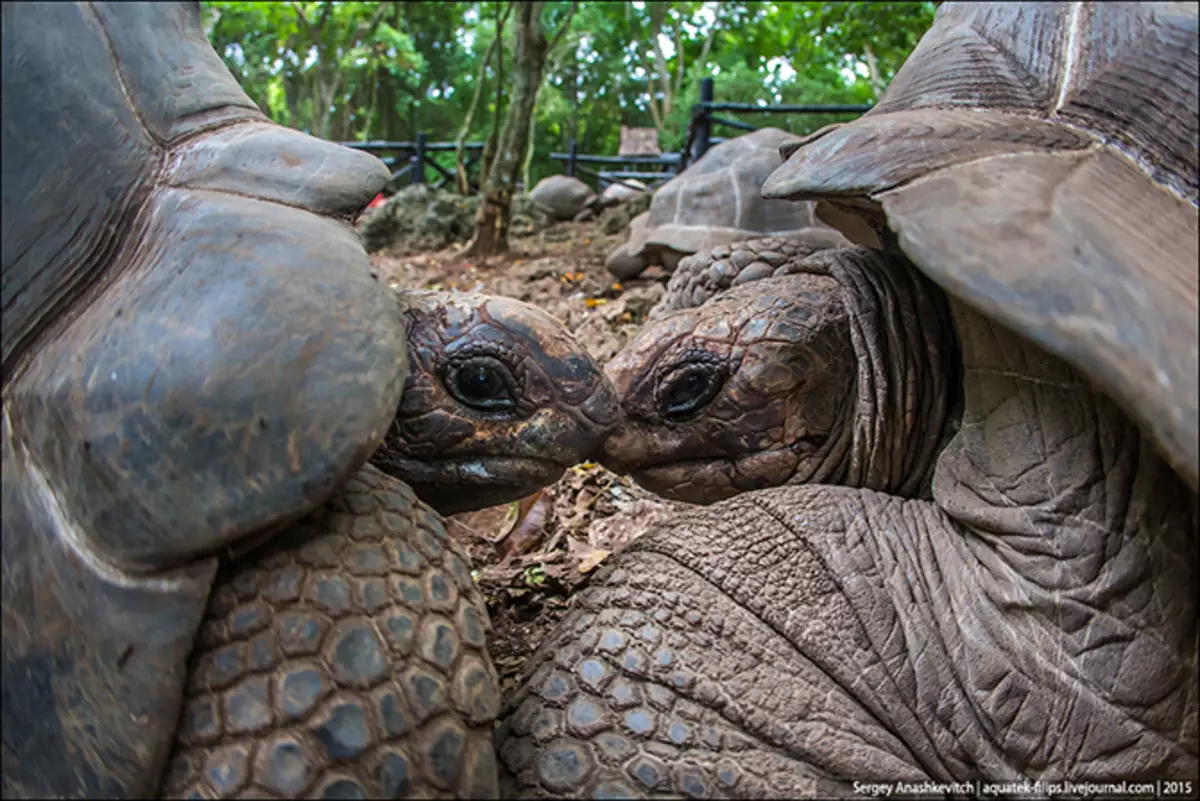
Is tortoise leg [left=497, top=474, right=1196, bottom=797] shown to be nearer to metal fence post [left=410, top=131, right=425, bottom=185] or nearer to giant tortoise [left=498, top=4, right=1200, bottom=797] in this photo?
giant tortoise [left=498, top=4, right=1200, bottom=797]

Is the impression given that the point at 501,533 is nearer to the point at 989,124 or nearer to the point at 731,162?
the point at 989,124

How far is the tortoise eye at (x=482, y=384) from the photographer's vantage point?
1.45 m

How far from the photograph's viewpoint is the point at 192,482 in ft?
3.12

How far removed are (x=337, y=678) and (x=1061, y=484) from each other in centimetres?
107

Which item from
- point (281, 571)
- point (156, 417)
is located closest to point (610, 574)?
point (281, 571)

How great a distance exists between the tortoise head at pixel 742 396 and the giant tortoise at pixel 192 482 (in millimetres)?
707

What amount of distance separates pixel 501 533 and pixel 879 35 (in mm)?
6657

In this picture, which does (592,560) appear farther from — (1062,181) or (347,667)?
(1062,181)

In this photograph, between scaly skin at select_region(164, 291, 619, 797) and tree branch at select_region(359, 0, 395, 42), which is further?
tree branch at select_region(359, 0, 395, 42)

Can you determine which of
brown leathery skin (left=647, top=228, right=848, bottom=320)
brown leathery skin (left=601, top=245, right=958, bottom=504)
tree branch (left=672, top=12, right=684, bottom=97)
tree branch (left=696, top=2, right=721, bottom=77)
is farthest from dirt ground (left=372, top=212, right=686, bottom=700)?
→ tree branch (left=672, top=12, right=684, bottom=97)

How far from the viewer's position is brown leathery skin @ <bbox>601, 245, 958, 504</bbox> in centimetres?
168

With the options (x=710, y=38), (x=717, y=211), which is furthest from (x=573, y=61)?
(x=717, y=211)

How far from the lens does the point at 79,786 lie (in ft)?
A: 3.04

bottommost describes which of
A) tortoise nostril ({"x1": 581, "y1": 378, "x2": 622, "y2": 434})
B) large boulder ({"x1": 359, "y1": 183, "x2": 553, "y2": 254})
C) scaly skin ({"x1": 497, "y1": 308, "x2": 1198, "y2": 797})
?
large boulder ({"x1": 359, "y1": 183, "x2": 553, "y2": 254})
